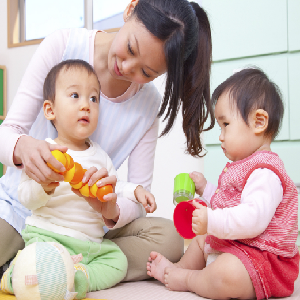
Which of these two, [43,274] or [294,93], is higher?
[294,93]

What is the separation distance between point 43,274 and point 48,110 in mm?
434

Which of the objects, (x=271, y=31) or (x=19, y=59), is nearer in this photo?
(x=271, y=31)

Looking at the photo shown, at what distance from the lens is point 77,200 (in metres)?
0.91

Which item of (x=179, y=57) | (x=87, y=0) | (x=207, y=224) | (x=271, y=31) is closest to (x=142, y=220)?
(x=207, y=224)

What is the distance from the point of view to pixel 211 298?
80 cm

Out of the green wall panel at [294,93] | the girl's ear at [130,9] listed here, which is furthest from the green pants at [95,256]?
the green wall panel at [294,93]

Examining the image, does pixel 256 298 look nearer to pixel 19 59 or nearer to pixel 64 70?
pixel 64 70

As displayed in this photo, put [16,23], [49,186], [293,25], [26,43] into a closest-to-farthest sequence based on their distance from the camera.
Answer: [49,186] → [293,25] → [26,43] → [16,23]

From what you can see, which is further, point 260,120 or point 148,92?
point 148,92

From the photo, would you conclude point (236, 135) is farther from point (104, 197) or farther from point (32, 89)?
point (32, 89)

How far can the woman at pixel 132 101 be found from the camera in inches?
35.3

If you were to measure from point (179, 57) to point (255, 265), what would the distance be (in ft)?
1.69

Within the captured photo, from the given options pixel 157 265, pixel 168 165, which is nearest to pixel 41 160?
pixel 157 265

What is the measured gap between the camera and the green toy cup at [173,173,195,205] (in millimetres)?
979
